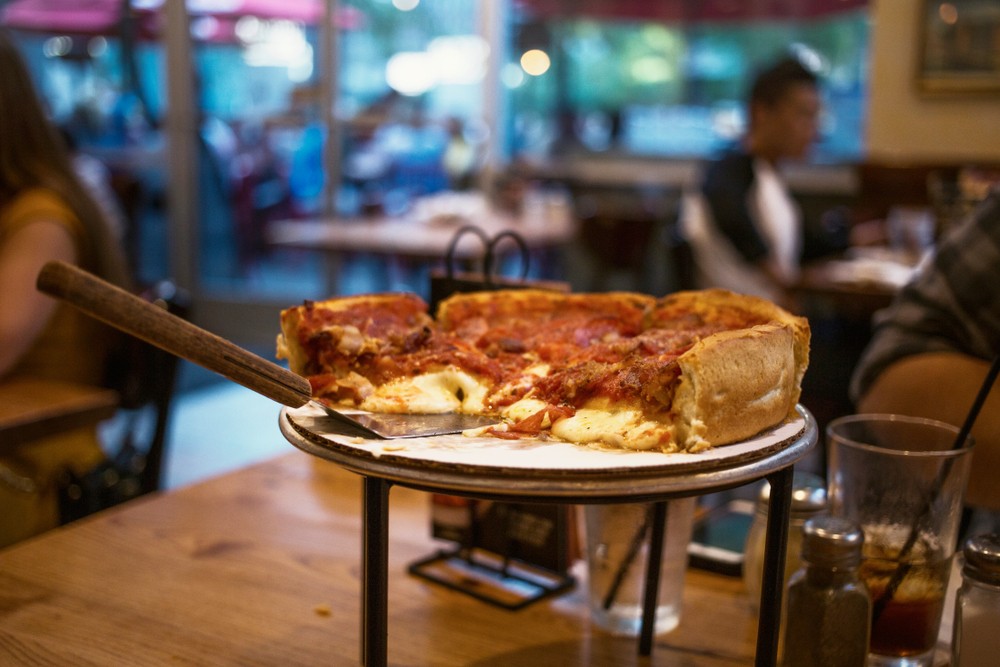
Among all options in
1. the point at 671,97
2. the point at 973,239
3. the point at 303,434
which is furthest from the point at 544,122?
the point at 303,434

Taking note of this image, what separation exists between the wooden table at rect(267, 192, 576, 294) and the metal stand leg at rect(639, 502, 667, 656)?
2.73 metres

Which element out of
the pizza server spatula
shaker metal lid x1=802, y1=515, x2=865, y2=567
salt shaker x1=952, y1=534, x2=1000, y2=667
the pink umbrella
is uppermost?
the pink umbrella

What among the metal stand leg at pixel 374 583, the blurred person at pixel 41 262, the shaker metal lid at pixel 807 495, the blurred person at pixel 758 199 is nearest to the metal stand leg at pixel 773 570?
the shaker metal lid at pixel 807 495

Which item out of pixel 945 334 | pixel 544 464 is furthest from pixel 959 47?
pixel 544 464

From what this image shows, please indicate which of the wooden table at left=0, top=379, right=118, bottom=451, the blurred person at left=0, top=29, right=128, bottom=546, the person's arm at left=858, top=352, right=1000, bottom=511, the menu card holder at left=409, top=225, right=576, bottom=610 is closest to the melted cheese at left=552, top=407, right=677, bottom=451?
the menu card holder at left=409, top=225, right=576, bottom=610

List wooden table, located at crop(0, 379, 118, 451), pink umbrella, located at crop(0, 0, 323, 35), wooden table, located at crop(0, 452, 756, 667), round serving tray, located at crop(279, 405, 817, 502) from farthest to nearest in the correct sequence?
pink umbrella, located at crop(0, 0, 323, 35) → wooden table, located at crop(0, 379, 118, 451) → wooden table, located at crop(0, 452, 756, 667) → round serving tray, located at crop(279, 405, 817, 502)

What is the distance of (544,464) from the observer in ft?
2.77

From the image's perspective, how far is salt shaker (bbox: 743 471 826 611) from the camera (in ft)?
4.05

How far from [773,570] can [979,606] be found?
23cm

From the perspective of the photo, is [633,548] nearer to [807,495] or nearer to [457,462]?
[807,495]

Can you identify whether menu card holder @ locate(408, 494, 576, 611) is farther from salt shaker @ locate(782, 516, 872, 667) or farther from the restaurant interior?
the restaurant interior

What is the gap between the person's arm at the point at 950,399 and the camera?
1.39 meters

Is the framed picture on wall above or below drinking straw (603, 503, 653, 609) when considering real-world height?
above

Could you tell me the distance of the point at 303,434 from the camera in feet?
3.08
